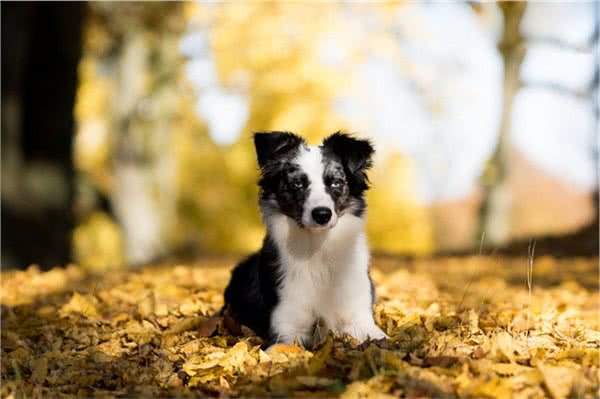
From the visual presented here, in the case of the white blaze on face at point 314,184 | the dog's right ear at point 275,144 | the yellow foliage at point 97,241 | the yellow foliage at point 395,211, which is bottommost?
the yellow foliage at point 97,241

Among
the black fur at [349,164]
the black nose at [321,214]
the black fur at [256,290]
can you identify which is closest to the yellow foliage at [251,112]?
the black fur at [256,290]

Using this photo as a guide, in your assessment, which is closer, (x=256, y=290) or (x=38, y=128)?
(x=256, y=290)

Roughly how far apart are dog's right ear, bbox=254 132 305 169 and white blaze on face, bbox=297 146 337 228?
97 mm

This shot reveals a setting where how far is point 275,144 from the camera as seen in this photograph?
5.05 metres

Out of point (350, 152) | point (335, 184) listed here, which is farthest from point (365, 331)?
point (350, 152)

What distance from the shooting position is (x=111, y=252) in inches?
983

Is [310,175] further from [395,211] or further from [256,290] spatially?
[395,211]

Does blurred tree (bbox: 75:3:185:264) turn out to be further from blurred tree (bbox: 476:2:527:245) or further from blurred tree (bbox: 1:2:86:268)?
blurred tree (bbox: 476:2:527:245)

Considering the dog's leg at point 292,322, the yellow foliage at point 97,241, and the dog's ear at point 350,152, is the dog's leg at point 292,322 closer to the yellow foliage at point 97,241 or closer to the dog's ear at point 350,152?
the dog's ear at point 350,152

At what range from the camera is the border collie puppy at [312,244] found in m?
4.86

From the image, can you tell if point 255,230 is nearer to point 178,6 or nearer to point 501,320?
point 178,6

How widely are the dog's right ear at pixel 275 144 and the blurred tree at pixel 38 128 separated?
325 inches

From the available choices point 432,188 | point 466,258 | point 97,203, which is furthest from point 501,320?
point 432,188

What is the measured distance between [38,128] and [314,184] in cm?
989
